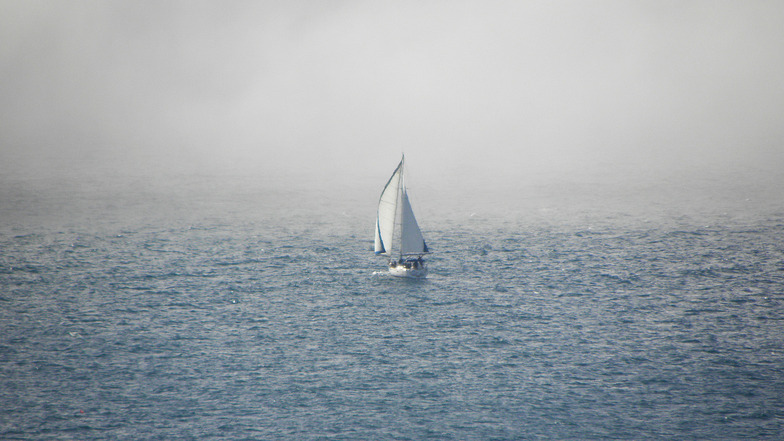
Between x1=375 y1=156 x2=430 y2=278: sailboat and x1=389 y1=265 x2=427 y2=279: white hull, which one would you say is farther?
x1=389 y1=265 x2=427 y2=279: white hull

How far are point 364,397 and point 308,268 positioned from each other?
47489 millimetres

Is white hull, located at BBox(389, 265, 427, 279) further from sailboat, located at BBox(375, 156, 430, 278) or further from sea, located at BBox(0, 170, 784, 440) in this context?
sea, located at BBox(0, 170, 784, 440)

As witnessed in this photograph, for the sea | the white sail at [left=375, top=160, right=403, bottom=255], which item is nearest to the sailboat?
the white sail at [left=375, top=160, right=403, bottom=255]

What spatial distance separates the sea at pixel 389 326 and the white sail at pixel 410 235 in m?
6.23

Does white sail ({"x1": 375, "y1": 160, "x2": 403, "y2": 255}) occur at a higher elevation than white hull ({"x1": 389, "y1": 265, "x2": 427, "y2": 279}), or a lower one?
higher

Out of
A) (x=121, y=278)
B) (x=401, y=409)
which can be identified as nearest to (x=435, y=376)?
(x=401, y=409)

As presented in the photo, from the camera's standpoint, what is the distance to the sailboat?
12319 cm

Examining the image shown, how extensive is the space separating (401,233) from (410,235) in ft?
6.53

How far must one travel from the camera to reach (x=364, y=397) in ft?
284

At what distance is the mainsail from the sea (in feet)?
19.3

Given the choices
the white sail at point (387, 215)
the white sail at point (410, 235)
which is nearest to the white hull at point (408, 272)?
the white sail at point (410, 235)

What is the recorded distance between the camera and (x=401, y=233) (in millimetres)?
123000

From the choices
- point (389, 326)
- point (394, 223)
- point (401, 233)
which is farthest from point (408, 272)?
point (389, 326)

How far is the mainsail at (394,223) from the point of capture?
4847 inches
